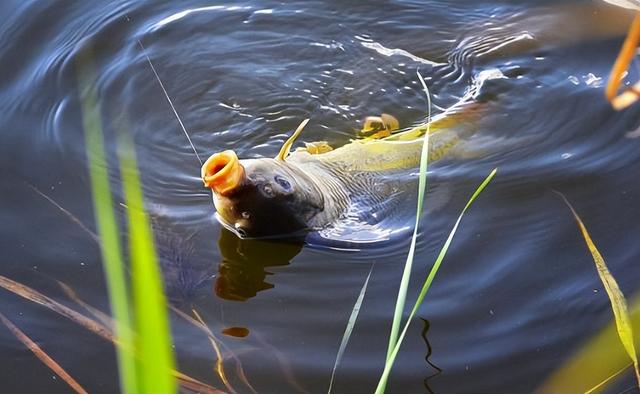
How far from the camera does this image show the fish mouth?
3.30 m

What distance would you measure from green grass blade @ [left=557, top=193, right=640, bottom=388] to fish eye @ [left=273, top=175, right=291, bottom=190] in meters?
1.12

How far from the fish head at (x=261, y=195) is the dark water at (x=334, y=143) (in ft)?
0.47

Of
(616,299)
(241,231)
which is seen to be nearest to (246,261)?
(241,231)

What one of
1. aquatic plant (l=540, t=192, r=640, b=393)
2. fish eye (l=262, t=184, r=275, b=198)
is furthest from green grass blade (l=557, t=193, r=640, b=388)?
fish eye (l=262, t=184, r=275, b=198)

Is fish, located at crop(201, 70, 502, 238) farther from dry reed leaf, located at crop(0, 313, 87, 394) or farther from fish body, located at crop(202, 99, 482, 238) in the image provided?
dry reed leaf, located at crop(0, 313, 87, 394)

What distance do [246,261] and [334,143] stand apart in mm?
929

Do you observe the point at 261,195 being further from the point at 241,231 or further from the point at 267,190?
the point at 241,231

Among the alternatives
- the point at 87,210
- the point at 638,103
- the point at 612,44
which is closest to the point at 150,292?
the point at 87,210

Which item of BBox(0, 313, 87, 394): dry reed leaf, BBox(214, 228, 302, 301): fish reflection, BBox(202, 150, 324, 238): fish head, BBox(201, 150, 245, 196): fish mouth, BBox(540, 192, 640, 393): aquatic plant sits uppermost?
BBox(201, 150, 245, 196): fish mouth

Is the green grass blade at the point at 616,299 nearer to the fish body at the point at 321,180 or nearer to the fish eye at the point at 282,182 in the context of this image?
the fish body at the point at 321,180

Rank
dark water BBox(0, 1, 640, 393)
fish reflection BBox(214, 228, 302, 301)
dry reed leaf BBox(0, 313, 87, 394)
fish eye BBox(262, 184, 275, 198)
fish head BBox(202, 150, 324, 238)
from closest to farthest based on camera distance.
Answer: dry reed leaf BBox(0, 313, 87, 394) < dark water BBox(0, 1, 640, 393) < fish head BBox(202, 150, 324, 238) < fish eye BBox(262, 184, 275, 198) < fish reflection BBox(214, 228, 302, 301)

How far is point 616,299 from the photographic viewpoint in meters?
3.33

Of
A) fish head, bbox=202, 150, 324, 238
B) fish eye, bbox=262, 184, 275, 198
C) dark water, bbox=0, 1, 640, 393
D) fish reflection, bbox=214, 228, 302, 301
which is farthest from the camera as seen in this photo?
fish reflection, bbox=214, 228, 302, 301

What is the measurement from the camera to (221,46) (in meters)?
5.10
